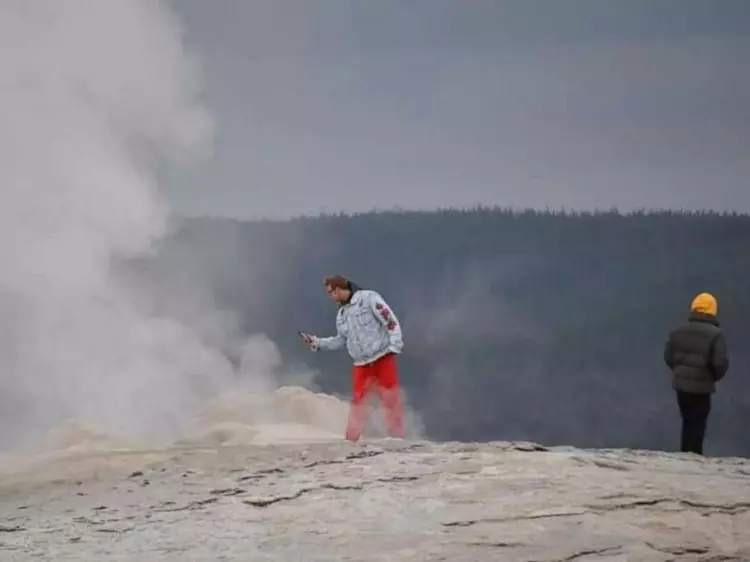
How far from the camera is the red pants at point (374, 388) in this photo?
24.9 ft

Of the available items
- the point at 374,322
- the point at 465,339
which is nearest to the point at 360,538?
the point at 374,322

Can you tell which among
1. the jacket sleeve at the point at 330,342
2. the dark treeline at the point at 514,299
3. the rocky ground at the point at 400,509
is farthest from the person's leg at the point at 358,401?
A: the dark treeline at the point at 514,299

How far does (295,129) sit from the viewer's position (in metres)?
8.65

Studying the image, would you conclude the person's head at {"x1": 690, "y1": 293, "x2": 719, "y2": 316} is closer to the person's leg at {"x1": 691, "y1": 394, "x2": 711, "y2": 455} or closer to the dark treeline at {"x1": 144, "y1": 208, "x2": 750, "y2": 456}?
the person's leg at {"x1": 691, "y1": 394, "x2": 711, "y2": 455}

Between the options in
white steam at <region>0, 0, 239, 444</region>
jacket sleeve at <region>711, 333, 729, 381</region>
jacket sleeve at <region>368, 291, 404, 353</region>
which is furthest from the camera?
white steam at <region>0, 0, 239, 444</region>

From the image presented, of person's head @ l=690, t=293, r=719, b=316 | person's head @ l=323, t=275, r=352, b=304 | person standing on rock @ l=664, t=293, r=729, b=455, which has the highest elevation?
person's head @ l=323, t=275, r=352, b=304

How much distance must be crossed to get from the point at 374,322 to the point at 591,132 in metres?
2.39

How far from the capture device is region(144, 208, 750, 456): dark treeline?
27.6ft

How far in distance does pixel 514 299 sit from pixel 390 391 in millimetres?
1507

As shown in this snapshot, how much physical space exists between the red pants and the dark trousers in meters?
1.94

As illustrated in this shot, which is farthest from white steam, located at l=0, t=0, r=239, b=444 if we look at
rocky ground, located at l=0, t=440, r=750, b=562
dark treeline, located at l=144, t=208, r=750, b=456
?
rocky ground, located at l=0, t=440, r=750, b=562

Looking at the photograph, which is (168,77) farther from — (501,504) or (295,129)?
(501,504)

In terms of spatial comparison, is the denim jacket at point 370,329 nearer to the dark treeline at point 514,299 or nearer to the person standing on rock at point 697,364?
the dark treeline at point 514,299

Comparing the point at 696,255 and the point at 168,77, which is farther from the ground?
the point at 168,77
